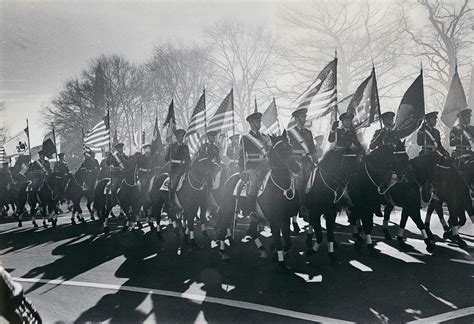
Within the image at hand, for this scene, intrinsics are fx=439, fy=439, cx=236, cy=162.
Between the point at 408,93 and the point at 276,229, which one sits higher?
the point at 408,93

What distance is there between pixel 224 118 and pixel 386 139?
13.7 feet

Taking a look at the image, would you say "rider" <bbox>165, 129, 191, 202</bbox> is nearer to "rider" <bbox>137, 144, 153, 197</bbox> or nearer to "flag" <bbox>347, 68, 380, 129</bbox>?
"rider" <bbox>137, 144, 153, 197</bbox>

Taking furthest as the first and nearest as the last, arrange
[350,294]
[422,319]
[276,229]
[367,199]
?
[367,199], [276,229], [350,294], [422,319]

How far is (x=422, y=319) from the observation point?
5625mm

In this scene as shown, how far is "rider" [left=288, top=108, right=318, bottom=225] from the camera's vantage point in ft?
33.3

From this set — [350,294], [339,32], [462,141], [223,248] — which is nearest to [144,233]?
[223,248]

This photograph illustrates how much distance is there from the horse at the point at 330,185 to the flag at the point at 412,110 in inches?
100

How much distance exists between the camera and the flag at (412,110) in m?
10.8

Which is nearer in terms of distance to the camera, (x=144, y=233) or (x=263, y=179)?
(x=263, y=179)

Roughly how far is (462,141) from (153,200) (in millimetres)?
8676

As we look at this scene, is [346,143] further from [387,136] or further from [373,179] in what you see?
[387,136]

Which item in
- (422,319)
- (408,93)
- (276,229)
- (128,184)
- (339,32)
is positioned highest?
(339,32)

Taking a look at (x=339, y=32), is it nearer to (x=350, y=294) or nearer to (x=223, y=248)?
(x=223, y=248)

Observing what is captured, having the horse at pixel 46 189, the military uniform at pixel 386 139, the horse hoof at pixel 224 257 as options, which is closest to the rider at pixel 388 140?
the military uniform at pixel 386 139
